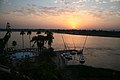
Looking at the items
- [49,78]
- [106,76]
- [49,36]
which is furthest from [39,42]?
[49,78]

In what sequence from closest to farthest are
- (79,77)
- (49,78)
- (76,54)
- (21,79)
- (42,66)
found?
(49,78), (42,66), (21,79), (79,77), (76,54)

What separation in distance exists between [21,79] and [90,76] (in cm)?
2347

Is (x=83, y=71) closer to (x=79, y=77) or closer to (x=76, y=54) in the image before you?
(x=79, y=77)

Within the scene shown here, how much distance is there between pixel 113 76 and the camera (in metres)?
38.2

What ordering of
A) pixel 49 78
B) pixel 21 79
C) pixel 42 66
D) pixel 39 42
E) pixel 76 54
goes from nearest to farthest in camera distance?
pixel 49 78, pixel 42 66, pixel 21 79, pixel 39 42, pixel 76 54

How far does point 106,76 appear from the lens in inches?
1521

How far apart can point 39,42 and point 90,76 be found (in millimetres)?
22752

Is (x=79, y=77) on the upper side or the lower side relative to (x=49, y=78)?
lower

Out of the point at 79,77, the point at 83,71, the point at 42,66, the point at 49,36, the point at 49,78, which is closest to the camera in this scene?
the point at 49,78

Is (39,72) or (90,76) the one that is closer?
(39,72)

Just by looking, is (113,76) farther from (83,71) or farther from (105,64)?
(105,64)

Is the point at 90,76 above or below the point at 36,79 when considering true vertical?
below

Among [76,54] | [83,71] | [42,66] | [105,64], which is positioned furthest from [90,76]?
[76,54]

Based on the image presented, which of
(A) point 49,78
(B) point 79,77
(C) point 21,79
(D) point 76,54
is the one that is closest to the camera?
(A) point 49,78
